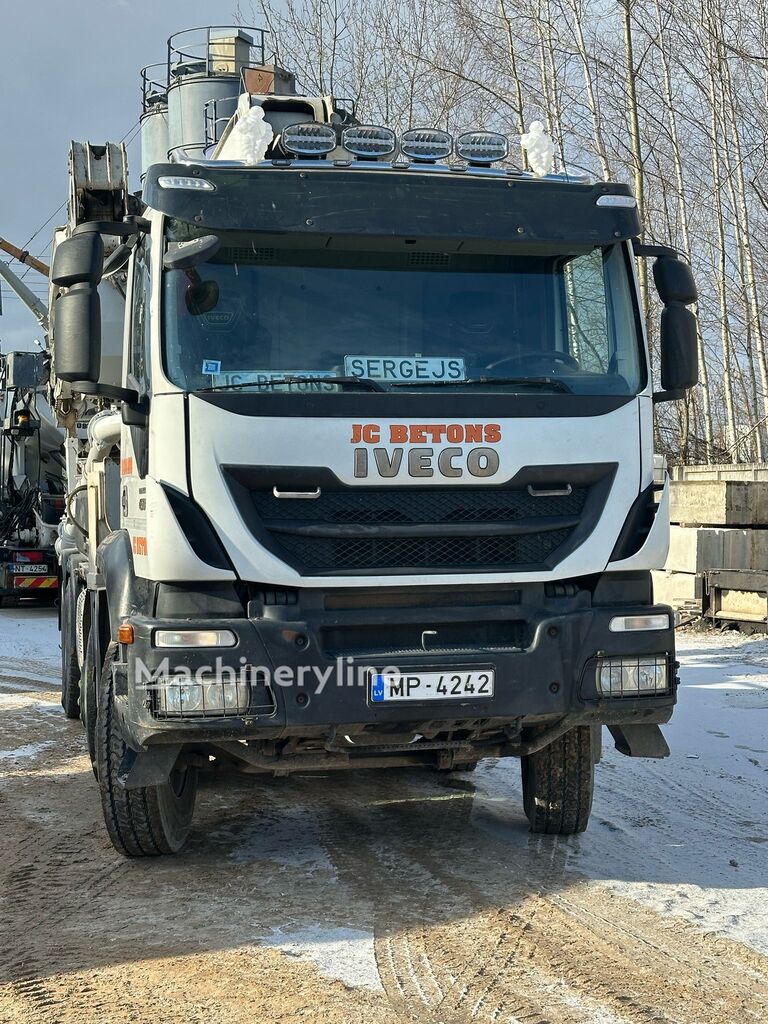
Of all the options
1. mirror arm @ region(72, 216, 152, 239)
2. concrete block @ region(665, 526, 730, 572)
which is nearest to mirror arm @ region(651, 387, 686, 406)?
mirror arm @ region(72, 216, 152, 239)

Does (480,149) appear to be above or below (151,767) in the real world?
above

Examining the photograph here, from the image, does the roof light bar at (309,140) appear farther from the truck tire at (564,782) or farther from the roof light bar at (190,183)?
the truck tire at (564,782)

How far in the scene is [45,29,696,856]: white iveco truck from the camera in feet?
15.3

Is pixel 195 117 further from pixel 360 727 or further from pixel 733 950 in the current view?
pixel 733 950

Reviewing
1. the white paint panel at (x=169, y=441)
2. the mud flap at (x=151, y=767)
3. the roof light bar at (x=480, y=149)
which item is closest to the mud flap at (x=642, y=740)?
the mud flap at (x=151, y=767)

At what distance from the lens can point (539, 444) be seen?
486cm

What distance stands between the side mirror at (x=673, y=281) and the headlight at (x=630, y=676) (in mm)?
1638

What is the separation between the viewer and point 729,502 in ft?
42.2

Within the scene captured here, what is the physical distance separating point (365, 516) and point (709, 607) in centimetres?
899

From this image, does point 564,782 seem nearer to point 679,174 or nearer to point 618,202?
point 618,202

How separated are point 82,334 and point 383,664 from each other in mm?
Answer: 1832

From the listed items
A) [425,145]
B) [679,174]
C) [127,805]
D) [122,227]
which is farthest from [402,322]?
[679,174]

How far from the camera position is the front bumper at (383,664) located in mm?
4641

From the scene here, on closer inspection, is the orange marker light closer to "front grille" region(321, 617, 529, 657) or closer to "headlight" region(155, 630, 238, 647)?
"headlight" region(155, 630, 238, 647)
